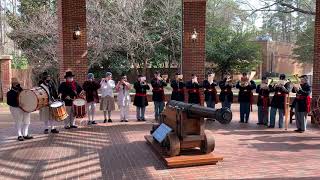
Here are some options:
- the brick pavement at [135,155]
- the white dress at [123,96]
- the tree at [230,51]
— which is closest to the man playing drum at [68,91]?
the brick pavement at [135,155]

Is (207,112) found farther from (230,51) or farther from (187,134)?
(230,51)

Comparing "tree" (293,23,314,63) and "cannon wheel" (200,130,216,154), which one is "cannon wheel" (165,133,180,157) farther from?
"tree" (293,23,314,63)

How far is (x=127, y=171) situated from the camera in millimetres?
7594

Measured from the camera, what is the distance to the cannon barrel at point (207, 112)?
267 inches

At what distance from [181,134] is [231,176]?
135 cm

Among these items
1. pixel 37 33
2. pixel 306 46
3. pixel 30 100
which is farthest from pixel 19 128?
pixel 306 46

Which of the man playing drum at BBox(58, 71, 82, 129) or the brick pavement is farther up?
the man playing drum at BBox(58, 71, 82, 129)

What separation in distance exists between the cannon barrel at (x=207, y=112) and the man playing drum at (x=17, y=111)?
4024mm

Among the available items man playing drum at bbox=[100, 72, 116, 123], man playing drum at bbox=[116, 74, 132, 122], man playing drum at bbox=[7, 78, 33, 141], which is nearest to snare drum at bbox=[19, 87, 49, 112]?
man playing drum at bbox=[7, 78, 33, 141]

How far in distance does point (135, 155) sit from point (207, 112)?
2303 millimetres

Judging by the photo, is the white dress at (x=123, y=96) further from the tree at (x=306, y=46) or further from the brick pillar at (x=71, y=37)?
the tree at (x=306, y=46)

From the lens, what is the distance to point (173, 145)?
309 inches

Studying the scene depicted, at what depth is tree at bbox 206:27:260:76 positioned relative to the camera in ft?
89.5

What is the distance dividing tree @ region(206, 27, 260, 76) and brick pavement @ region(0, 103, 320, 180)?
15.4 meters
